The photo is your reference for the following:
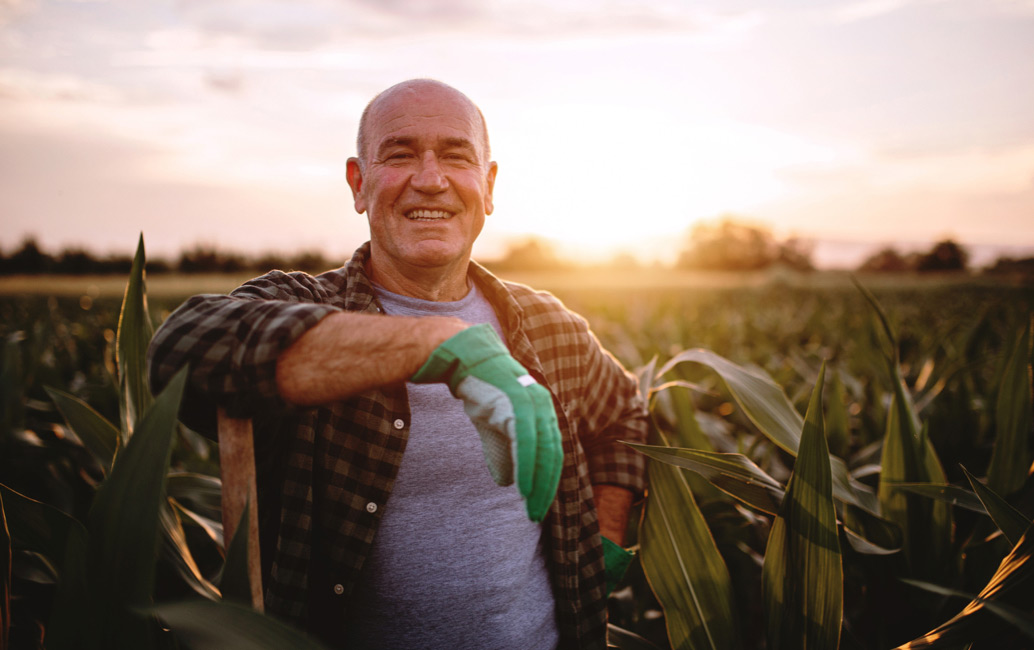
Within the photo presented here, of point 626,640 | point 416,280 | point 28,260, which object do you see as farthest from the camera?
point 28,260

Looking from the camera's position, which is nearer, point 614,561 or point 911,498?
point 911,498

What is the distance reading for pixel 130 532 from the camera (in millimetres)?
732

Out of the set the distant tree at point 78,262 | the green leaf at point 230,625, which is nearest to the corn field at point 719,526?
the green leaf at point 230,625

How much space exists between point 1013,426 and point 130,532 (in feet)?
6.90

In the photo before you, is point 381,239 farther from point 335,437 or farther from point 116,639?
point 116,639

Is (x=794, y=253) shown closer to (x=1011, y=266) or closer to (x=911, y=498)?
(x=1011, y=266)

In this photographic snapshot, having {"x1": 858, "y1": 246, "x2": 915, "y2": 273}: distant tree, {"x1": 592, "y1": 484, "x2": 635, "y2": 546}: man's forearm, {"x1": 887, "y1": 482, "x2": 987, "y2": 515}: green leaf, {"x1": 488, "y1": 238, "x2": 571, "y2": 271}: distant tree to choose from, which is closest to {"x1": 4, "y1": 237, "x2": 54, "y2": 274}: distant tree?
{"x1": 488, "y1": 238, "x2": 571, "y2": 271}: distant tree

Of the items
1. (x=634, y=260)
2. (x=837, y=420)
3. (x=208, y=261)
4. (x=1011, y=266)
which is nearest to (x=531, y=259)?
(x=634, y=260)

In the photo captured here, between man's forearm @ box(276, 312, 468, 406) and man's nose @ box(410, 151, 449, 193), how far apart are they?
2.07ft

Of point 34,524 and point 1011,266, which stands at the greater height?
point 1011,266

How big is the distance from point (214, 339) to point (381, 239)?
2.16 feet

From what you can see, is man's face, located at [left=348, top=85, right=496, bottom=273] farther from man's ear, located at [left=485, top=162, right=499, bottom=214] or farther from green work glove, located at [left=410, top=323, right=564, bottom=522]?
green work glove, located at [left=410, top=323, right=564, bottom=522]

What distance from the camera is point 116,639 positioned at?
73 cm

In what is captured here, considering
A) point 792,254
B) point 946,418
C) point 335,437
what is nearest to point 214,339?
point 335,437
